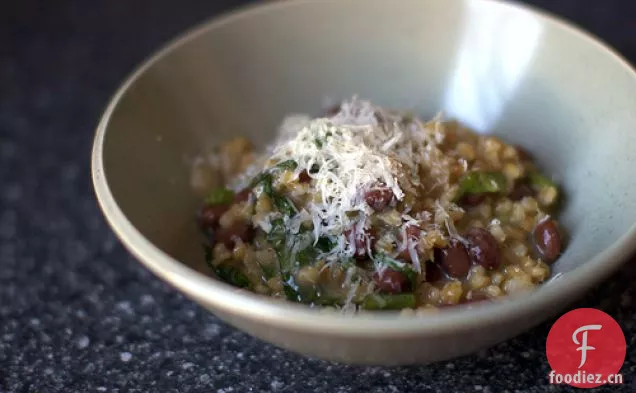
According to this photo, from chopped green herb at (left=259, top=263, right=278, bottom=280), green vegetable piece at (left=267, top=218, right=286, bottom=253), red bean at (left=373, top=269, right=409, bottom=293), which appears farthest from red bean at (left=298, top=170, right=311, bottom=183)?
red bean at (left=373, top=269, right=409, bottom=293)

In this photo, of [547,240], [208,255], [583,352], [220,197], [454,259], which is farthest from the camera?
[220,197]

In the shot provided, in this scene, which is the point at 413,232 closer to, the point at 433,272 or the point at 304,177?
the point at 433,272

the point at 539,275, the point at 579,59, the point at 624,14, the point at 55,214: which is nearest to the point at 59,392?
the point at 55,214

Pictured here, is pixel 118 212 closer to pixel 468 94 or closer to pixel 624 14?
pixel 468 94

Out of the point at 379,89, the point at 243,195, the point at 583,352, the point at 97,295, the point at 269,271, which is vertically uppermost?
the point at 379,89

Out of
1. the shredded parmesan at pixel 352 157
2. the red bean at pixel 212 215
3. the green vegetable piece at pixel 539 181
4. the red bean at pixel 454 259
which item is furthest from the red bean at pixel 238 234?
the green vegetable piece at pixel 539 181

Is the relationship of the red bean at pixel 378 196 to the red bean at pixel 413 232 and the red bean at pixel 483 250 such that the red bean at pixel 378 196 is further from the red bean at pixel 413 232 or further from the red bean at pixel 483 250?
the red bean at pixel 483 250

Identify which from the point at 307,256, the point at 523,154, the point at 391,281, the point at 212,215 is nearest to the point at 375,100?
the point at 523,154
